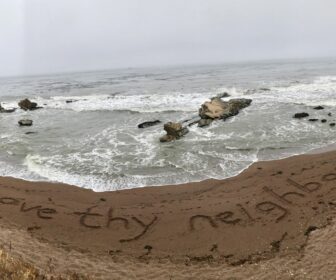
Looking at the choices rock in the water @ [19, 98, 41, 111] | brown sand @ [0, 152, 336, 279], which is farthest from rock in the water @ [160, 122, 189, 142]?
rock in the water @ [19, 98, 41, 111]

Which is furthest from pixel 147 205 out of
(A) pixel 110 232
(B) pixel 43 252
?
(B) pixel 43 252

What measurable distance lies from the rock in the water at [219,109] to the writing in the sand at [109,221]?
47.9 feet

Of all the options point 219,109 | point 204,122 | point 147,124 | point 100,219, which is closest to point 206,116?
point 204,122

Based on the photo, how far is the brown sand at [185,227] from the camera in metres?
7.82

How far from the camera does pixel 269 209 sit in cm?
1032

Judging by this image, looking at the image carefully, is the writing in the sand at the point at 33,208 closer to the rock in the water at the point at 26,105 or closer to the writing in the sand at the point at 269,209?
the writing in the sand at the point at 269,209

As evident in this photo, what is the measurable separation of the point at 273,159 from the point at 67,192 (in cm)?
829

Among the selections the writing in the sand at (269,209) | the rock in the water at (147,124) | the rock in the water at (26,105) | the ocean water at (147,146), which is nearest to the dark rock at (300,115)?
the ocean water at (147,146)

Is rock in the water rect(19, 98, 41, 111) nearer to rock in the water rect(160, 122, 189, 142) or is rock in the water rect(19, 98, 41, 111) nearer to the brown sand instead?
rock in the water rect(160, 122, 189, 142)

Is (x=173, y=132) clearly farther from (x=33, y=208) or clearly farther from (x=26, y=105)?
(x=26, y=105)

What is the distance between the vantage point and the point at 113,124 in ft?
81.5

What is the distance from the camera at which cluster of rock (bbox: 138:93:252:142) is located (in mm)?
19328

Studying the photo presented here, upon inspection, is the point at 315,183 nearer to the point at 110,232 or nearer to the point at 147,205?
the point at 147,205

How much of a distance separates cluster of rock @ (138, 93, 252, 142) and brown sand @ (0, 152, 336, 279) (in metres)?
6.60
